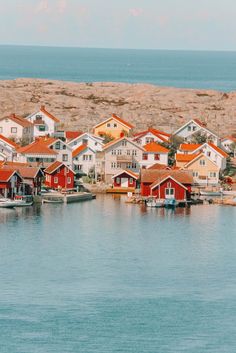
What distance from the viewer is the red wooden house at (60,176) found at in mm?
68688

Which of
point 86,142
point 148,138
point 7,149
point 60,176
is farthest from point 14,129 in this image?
point 60,176

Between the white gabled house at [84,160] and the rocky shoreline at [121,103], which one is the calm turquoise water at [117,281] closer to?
the white gabled house at [84,160]

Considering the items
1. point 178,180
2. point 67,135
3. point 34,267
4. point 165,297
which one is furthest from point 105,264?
point 67,135

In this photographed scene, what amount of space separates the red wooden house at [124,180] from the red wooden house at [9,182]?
6.37 metres

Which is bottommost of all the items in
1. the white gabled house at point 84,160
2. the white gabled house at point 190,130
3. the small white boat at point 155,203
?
the small white boat at point 155,203

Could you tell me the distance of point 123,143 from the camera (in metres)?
73.0

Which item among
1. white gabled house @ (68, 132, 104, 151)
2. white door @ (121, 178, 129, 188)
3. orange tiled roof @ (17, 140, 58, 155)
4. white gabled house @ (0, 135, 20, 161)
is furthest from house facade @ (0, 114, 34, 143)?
white door @ (121, 178, 129, 188)

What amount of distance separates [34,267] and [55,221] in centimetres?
1211

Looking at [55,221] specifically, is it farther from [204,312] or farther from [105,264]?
[204,312]

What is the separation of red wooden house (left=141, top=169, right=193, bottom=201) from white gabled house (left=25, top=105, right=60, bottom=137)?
15762mm

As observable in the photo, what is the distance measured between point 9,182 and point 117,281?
21.0m

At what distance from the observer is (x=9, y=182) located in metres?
65.3

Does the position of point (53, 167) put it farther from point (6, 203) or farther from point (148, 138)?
point (148, 138)

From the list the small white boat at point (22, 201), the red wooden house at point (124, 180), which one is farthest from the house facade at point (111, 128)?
the small white boat at point (22, 201)
